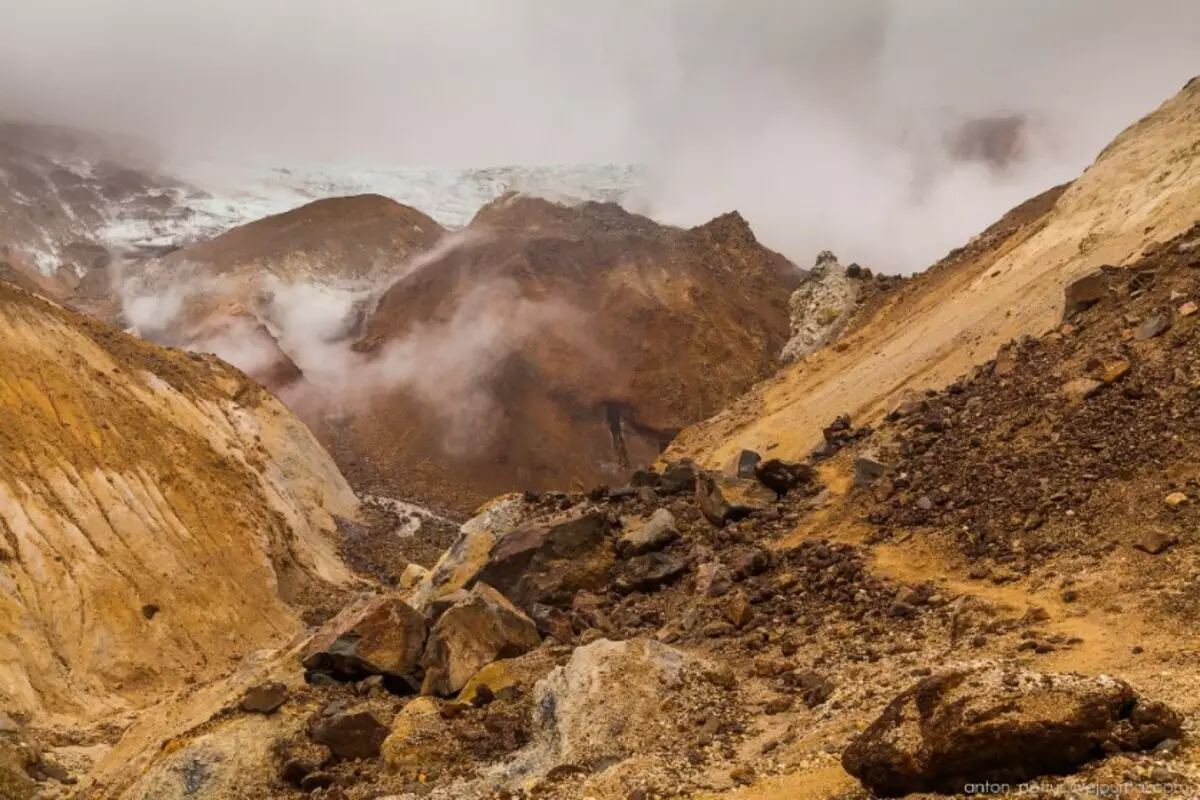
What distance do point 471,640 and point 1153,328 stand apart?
918 centimetres

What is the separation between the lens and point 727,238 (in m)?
59.0

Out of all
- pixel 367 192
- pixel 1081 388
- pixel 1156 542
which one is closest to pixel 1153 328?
pixel 1081 388

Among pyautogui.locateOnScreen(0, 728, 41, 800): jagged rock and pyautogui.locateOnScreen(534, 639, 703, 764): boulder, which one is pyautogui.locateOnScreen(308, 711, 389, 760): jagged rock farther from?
pyautogui.locateOnScreen(0, 728, 41, 800): jagged rock

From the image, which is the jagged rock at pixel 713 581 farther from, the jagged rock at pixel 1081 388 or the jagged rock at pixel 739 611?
the jagged rock at pixel 1081 388

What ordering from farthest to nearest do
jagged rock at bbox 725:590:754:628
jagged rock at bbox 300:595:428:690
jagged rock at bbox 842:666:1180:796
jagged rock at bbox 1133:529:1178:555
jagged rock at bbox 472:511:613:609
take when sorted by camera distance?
jagged rock at bbox 472:511:613:609 → jagged rock at bbox 300:595:428:690 → jagged rock at bbox 725:590:754:628 → jagged rock at bbox 1133:529:1178:555 → jagged rock at bbox 842:666:1180:796

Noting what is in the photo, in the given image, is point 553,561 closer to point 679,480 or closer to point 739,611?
point 679,480

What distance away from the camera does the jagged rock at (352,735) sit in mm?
8664

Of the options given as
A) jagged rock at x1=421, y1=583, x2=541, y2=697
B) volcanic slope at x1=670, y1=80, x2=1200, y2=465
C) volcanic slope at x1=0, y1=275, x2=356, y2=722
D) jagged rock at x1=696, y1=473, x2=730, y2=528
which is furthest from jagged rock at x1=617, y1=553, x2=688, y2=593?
volcanic slope at x1=0, y1=275, x2=356, y2=722

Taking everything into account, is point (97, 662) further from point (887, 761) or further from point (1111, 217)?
point (1111, 217)

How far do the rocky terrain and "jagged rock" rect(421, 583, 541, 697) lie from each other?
0.14 feet

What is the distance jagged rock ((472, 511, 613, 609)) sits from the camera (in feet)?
40.5

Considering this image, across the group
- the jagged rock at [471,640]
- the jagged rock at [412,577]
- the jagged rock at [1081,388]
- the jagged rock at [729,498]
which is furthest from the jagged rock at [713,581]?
the jagged rock at [412,577]

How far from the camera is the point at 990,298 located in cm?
2025

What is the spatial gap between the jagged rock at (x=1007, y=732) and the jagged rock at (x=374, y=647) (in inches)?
254
